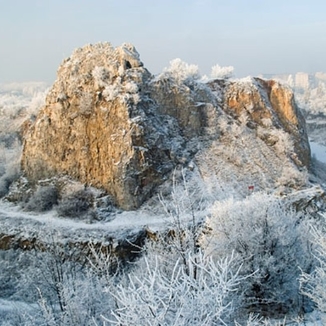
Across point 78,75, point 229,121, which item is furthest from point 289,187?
point 78,75

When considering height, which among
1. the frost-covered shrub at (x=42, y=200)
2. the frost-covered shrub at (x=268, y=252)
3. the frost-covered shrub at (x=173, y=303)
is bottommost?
the frost-covered shrub at (x=42, y=200)

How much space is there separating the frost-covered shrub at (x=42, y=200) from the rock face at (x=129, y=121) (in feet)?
8.05

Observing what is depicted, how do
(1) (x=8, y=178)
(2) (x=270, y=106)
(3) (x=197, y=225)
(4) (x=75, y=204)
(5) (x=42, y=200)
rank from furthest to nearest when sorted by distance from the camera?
(2) (x=270, y=106)
(1) (x=8, y=178)
(5) (x=42, y=200)
(4) (x=75, y=204)
(3) (x=197, y=225)

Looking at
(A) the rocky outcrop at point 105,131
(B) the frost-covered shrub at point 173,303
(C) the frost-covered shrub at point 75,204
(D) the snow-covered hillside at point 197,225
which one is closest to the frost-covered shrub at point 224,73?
(D) the snow-covered hillside at point 197,225

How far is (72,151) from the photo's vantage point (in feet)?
123

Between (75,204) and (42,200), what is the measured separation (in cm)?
338

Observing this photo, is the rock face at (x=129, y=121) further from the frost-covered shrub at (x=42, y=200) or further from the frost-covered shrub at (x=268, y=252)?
the frost-covered shrub at (x=268, y=252)

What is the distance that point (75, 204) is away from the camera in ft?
112

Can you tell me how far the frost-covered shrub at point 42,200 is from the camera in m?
35.2

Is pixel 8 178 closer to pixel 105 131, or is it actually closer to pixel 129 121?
pixel 105 131

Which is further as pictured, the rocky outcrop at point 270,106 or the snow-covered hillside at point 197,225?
the rocky outcrop at point 270,106

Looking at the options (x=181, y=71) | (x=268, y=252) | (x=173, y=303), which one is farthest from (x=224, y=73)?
(x=173, y=303)

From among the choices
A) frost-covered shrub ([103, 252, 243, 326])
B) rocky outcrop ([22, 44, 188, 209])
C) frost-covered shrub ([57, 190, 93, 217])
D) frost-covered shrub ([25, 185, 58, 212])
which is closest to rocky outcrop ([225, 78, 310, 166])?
rocky outcrop ([22, 44, 188, 209])

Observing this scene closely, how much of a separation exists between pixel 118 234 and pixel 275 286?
15.7 m
